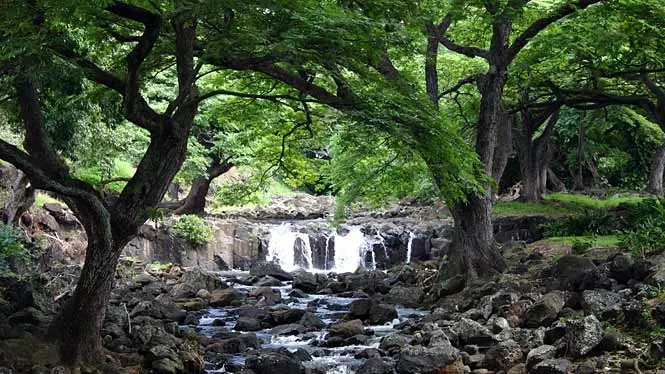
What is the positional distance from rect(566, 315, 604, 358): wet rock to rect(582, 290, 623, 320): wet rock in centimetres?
64

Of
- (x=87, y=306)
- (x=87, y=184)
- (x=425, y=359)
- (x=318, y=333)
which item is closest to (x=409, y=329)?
(x=318, y=333)

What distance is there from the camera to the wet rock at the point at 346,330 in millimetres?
11633

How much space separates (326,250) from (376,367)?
15.5m

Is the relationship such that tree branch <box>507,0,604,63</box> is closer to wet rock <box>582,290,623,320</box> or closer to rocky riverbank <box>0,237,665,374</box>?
rocky riverbank <box>0,237,665,374</box>

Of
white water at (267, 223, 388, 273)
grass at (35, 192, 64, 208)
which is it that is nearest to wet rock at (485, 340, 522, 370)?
grass at (35, 192, 64, 208)

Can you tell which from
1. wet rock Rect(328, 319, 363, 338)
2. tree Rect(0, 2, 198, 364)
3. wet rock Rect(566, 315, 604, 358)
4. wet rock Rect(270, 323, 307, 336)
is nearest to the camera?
tree Rect(0, 2, 198, 364)

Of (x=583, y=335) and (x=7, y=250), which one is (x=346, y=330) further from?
(x=7, y=250)

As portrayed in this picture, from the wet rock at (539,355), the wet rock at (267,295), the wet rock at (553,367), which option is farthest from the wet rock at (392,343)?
the wet rock at (267,295)

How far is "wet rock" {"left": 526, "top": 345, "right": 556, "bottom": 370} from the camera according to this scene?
827 cm

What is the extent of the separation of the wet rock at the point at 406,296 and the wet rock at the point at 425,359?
17.9 ft

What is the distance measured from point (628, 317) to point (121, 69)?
28.0ft

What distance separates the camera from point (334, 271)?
24.0m

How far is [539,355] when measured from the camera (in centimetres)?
833

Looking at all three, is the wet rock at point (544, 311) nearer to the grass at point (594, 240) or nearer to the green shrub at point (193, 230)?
the grass at point (594, 240)
